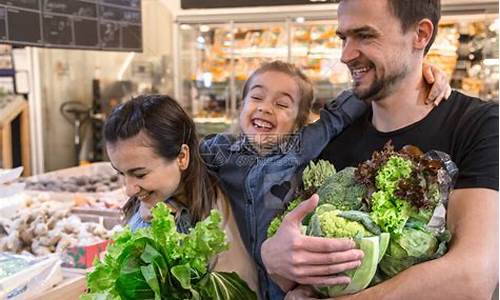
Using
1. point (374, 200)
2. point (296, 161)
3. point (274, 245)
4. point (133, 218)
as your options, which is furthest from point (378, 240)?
point (133, 218)

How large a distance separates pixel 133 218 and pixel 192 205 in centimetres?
23

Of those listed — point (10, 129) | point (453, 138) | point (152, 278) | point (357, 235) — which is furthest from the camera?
point (10, 129)

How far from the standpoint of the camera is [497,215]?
4.01ft

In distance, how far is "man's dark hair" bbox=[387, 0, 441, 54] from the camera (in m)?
1.45

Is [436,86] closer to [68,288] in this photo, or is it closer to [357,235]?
[357,235]

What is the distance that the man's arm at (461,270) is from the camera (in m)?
1.15

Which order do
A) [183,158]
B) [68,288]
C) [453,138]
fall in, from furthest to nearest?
[68,288]
[183,158]
[453,138]

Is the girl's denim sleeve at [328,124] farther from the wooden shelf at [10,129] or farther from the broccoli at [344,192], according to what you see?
the wooden shelf at [10,129]

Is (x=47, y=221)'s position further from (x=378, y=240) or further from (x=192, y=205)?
(x=378, y=240)

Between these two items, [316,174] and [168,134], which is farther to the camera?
[168,134]

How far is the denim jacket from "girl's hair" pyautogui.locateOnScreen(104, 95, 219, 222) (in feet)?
0.19

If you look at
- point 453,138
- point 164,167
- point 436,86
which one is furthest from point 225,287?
point 436,86

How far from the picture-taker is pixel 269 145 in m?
1.63

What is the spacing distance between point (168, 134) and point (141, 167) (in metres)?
0.13
